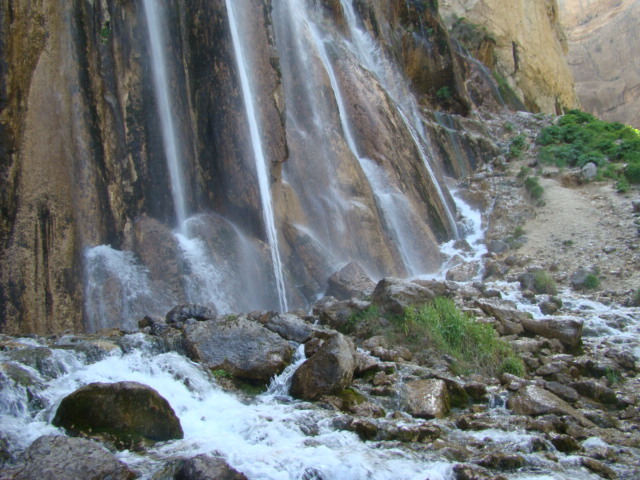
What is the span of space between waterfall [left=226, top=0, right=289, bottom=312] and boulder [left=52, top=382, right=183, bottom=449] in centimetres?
609

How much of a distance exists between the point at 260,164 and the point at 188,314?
4696 millimetres

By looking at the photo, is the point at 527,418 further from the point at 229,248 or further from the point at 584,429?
the point at 229,248

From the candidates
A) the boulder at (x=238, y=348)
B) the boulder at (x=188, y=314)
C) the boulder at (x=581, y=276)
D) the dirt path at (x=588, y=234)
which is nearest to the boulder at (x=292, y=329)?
the boulder at (x=238, y=348)

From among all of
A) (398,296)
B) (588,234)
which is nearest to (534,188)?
(588,234)

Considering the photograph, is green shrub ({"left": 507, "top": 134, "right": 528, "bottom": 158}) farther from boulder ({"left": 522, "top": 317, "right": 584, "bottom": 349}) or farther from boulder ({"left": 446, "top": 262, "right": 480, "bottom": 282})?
boulder ({"left": 522, "top": 317, "right": 584, "bottom": 349})

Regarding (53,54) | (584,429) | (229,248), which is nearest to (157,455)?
(584,429)

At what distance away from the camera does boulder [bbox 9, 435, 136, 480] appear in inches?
161

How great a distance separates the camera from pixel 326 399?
6562 millimetres

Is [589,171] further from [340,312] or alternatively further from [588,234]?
[340,312]

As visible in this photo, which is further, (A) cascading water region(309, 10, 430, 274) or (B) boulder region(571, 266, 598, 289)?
(A) cascading water region(309, 10, 430, 274)

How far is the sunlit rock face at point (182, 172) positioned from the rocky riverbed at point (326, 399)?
1949 millimetres

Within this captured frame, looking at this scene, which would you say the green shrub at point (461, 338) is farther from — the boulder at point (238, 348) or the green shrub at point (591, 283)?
the green shrub at point (591, 283)

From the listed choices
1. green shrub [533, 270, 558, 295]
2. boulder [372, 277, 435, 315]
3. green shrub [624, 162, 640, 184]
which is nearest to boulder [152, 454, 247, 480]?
boulder [372, 277, 435, 315]

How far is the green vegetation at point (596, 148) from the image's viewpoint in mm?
19422
